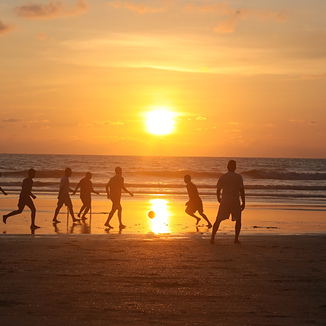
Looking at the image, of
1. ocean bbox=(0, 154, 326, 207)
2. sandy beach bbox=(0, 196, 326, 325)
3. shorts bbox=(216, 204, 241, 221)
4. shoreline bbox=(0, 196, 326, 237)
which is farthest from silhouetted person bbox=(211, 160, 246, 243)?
ocean bbox=(0, 154, 326, 207)

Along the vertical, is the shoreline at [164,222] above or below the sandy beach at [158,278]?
above

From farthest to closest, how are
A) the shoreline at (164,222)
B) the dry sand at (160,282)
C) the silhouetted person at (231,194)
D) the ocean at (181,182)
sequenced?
the ocean at (181,182), the shoreline at (164,222), the silhouetted person at (231,194), the dry sand at (160,282)

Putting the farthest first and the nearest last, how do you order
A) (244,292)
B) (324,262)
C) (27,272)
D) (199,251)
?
(199,251) < (324,262) < (27,272) < (244,292)

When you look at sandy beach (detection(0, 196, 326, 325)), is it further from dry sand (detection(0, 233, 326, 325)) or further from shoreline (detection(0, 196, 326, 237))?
shoreline (detection(0, 196, 326, 237))

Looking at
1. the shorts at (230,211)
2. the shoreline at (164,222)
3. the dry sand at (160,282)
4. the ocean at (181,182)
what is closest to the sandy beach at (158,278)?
the dry sand at (160,282)

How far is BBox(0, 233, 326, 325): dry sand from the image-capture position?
6.07m

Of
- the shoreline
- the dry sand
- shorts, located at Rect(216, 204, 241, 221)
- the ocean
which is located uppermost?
the ocean

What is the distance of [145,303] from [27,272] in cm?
259

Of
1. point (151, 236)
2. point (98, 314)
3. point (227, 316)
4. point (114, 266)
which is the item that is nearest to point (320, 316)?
point (227, 316)

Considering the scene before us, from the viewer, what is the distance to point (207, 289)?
24.3ft

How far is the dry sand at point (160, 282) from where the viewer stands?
6.07m

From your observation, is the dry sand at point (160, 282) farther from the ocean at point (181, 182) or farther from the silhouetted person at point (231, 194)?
the ocean at point (181, 182)

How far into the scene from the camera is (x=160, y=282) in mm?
7848

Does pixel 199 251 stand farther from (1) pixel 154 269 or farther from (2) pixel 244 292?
(2) pixel 244 292
